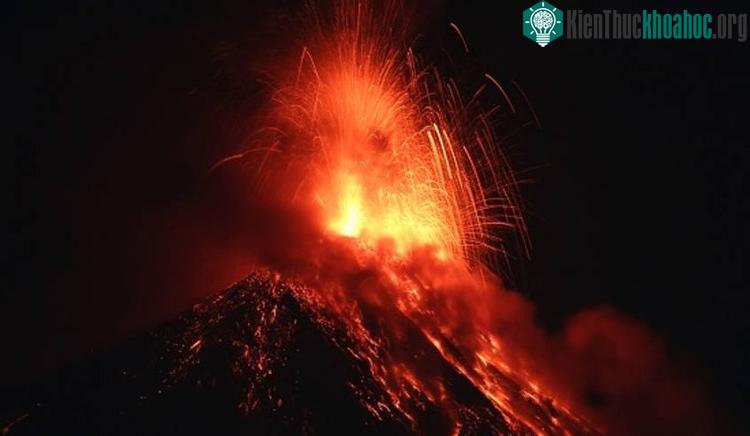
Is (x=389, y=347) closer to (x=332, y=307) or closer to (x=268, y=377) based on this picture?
(x=332, y=307)

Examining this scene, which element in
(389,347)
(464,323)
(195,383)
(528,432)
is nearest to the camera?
(195,383)

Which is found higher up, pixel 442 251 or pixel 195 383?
pixel 442 251

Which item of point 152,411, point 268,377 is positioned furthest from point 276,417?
point 152,411

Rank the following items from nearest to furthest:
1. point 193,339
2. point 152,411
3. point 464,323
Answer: point 152,411 < point 193,339 < point 464,323

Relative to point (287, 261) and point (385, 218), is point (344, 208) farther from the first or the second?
point (287, 261)

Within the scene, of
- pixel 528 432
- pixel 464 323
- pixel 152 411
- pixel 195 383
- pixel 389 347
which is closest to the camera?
pixel 152 411

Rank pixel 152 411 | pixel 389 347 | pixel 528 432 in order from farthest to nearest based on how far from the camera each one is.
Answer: pixel 389 347
pixel 528 432
pixel 152 411

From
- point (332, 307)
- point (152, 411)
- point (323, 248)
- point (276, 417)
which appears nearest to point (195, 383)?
point (152, 411)

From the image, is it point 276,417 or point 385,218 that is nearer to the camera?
point 276,417


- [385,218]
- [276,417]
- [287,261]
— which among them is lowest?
[276,417]
